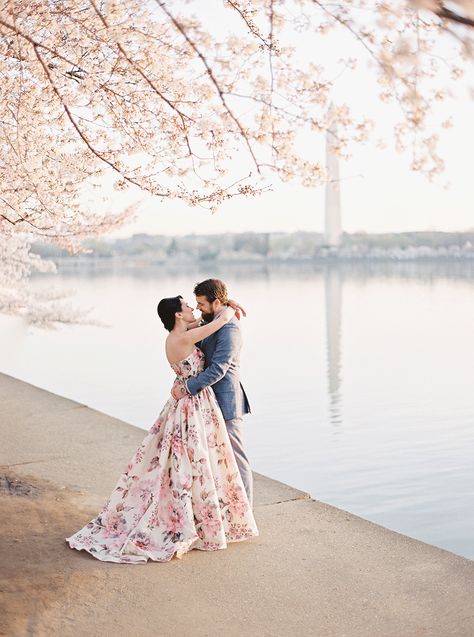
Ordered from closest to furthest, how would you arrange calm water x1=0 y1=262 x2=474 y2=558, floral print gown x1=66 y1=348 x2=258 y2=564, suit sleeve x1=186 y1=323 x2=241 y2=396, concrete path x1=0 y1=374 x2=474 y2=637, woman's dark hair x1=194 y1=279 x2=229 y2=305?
concrete path x1=0 y1=374 x2=474 y2=637, floral print gown x1=66 y1=348 x2=258 y2=564, suit sleeve x1=186 y1=323 x2=241 y2=396, woman's dark hair x1=194 y1=279 x2=229 y2=305, calm water x1=0 y1=262 x2=474 y2=558

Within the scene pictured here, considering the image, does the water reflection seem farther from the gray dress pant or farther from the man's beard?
the man's beard

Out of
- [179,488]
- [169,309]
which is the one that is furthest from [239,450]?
[169,309]

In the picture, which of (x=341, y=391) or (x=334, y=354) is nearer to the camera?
(x=341, y=391)

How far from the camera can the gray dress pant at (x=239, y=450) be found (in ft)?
17.7

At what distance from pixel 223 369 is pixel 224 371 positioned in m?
0.01

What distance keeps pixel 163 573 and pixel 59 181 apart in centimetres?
466

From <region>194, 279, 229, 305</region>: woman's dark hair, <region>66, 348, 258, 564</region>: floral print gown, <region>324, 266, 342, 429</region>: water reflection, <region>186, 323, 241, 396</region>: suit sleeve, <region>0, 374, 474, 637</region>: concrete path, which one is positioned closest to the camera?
<region>0, 374, 474, 637</region>: concrete path

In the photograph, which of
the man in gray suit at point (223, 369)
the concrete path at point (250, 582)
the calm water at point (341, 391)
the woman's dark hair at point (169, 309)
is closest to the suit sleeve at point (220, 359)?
the man in gray suit at point (223, 369)

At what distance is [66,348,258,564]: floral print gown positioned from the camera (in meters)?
5.07

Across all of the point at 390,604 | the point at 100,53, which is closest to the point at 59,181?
the point at 100,53

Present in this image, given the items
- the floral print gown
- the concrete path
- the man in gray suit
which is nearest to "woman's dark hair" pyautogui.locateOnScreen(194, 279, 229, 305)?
the man in gray suit

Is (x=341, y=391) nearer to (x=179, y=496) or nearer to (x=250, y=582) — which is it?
(x=179, y=496)

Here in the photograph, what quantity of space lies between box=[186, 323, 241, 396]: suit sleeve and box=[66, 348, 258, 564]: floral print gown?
10 cm

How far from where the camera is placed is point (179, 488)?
16.8 ft
